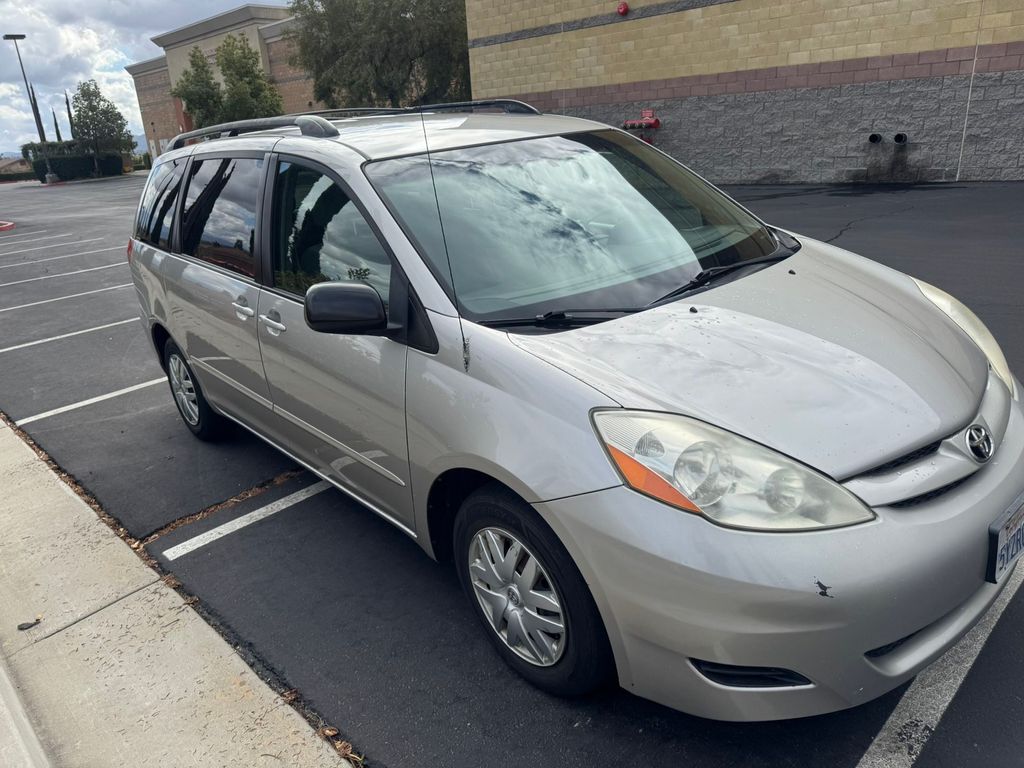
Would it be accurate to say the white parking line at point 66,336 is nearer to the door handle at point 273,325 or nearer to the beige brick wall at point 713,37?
the door handle at point 273,325

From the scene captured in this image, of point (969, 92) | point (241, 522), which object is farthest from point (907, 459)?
point (969, 92)

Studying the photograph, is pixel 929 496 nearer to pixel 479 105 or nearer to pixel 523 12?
pixel 479 105

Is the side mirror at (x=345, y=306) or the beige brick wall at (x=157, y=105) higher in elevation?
the beige brick wall at (x=157, y=105)

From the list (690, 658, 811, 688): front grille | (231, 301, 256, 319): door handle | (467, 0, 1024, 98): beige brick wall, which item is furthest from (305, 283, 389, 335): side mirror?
(467, 0, 1024, 98): beige brick wall

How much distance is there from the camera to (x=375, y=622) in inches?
118

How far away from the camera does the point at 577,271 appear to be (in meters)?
2.76

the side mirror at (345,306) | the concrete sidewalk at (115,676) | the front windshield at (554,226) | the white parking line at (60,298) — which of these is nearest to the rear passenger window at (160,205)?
the concrete sidewalk at (115,676)

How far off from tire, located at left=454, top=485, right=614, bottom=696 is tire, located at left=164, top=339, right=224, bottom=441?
2.55 m

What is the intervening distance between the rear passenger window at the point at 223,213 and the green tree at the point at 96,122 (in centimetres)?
5646

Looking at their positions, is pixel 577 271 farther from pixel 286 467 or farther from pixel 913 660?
pixel 286 467

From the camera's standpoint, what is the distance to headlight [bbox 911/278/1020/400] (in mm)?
2664

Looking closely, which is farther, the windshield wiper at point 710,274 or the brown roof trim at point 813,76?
the brown roof trim at point 813,76

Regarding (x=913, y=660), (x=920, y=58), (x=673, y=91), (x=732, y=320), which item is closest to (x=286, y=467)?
(x=732, y=320)

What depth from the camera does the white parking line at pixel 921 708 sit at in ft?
7.06
